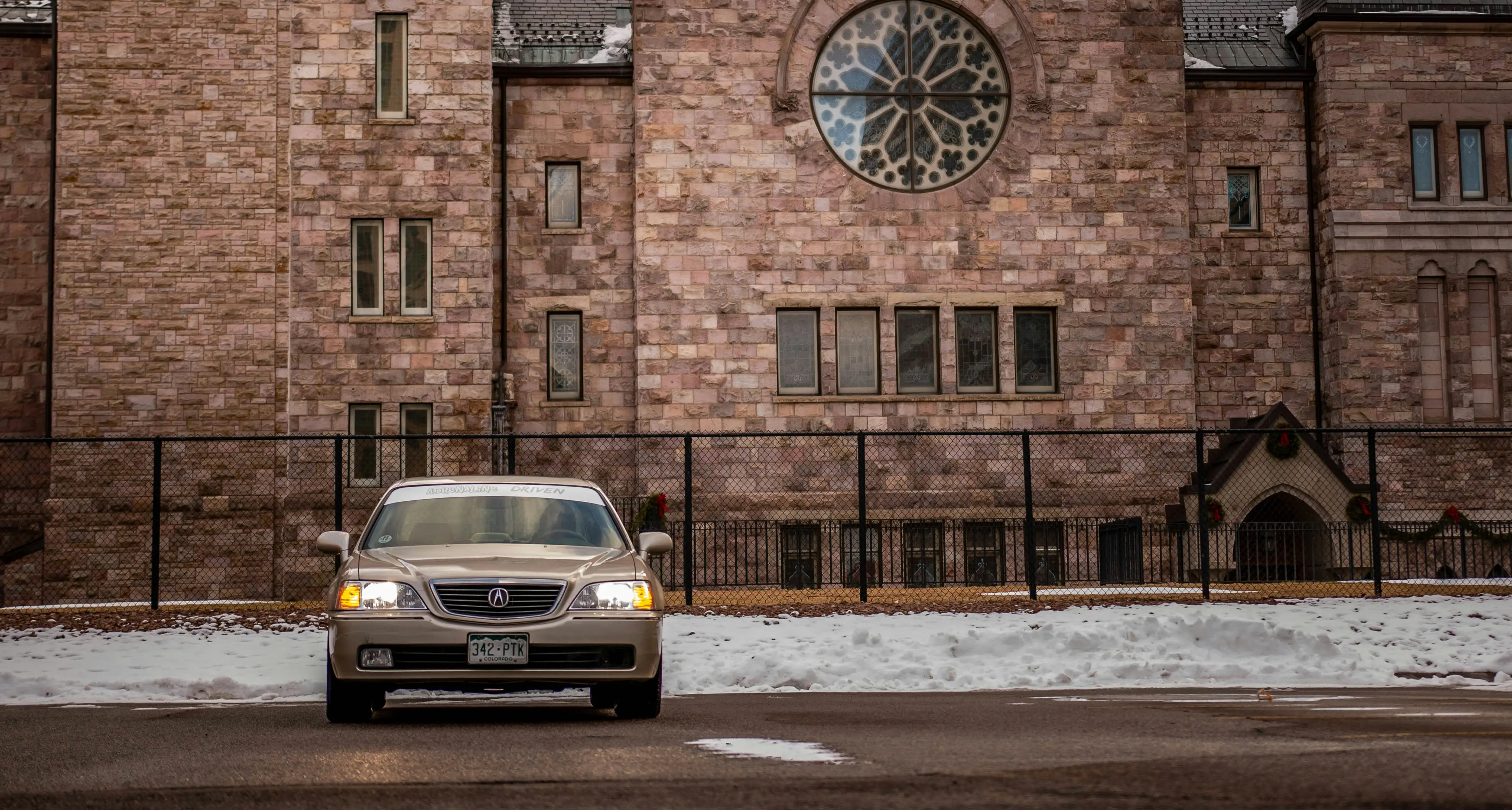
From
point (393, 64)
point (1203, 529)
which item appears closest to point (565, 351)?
point (393, 64)

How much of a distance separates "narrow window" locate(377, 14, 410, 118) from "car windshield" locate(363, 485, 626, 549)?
19.3m

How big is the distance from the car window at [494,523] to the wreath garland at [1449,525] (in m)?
20.2

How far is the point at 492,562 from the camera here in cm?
1094

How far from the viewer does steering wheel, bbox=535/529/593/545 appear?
11.9 meters

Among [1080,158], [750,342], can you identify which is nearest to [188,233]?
[750,342]

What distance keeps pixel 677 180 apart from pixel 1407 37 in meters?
14.2

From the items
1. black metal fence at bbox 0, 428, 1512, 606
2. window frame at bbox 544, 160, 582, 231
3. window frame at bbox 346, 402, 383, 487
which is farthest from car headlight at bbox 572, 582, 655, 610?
window frame at bbox 544, 160, 582, 231

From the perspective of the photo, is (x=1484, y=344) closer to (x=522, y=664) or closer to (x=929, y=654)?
(x=929, y=654)

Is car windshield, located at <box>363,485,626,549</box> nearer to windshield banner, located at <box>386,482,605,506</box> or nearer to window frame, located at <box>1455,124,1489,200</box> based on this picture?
windshield banner, located at <box>386,482,605,506</box>

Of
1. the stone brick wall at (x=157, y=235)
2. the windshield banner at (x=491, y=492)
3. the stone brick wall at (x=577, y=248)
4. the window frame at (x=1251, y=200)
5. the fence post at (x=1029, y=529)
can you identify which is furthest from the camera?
the window frame at (x=1251, y=200)

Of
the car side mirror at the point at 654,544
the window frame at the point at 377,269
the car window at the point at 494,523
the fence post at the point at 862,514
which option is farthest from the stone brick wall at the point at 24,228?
the car side mirror at the point at 654,544

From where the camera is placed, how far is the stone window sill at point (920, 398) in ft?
100

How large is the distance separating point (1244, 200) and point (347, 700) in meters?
25.7

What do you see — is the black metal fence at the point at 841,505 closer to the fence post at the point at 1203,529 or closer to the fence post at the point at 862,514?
the fence post at the point at 1203,529
